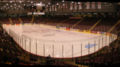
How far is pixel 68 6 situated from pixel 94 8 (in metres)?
1.81

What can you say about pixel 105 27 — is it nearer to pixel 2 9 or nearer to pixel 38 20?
pixel 38 20

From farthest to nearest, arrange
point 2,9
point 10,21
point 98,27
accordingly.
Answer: point 10,21 < point 2,9 < point 98,27

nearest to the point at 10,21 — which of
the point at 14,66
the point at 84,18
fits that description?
the point at 84,18

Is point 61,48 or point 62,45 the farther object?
point 62,45

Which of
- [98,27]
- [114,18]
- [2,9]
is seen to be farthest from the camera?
[2,9]

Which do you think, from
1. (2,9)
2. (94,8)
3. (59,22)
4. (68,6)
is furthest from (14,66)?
(2,9)

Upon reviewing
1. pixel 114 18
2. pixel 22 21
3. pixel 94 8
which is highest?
pixel 94 8

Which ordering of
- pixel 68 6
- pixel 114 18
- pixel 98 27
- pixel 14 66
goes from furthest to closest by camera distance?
pixel 68 6, pixel 98 27, pixel 114 18, pixel 14 66

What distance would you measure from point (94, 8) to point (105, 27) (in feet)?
3.83

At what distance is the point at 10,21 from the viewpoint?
36.6 feet

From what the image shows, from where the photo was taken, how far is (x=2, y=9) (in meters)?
9.87

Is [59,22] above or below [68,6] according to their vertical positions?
below

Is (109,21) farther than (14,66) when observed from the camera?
Yes

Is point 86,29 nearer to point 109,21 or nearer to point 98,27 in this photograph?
point 98,27
